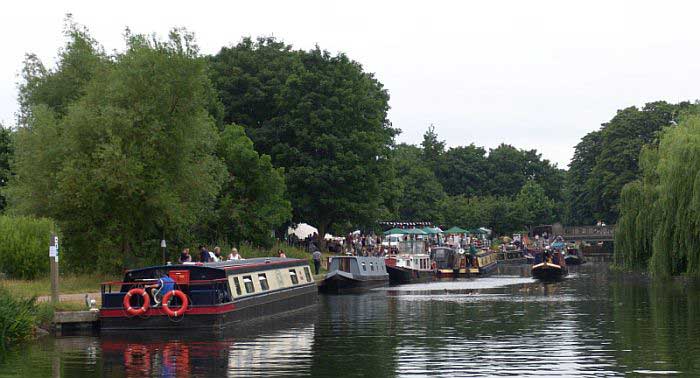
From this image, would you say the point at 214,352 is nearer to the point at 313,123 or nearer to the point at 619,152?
the point at 313,123

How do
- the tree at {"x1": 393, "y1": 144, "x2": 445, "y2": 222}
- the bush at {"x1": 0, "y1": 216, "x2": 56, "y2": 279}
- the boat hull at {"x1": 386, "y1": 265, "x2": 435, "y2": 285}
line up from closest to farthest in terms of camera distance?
the bush at {"x1": 0, "y1": 216, "x2": 56, "y2": 279}, the boat hull at {"x1": 386, "y1": 265, "x2": 435, "y2": 285}, the tree at {"x1": 393, "y1": 144, "x2": 445, "y2": 222}

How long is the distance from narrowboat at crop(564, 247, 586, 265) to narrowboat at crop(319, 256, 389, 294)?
39.8 meters

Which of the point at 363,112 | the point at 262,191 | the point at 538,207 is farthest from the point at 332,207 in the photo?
the point at 538,207

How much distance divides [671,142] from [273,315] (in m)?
26.6

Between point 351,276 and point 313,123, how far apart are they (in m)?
17.4

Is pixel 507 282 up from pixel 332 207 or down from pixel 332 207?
down

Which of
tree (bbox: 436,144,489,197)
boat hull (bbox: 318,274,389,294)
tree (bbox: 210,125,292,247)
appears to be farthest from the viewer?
tree (bbox: 436,144,489,197)

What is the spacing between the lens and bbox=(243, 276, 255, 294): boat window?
39938 mm

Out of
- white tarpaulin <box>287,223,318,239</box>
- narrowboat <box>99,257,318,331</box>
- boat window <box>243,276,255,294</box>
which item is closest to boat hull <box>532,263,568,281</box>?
white tarpaulin <box>287,223,318,239</box>

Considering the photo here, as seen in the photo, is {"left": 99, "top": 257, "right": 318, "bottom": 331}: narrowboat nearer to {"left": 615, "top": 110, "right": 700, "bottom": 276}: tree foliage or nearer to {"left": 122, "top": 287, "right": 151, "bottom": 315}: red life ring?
{"left": 122, "top": 287, "right": 151, "bottom": 315}: red life ring

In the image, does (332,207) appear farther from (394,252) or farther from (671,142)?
(671,142)

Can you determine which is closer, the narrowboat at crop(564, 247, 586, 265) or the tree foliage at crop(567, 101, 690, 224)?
the narrowboat at crop(564, 247, 586, 265)

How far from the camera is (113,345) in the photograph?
105 ft

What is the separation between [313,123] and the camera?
3012 inches
